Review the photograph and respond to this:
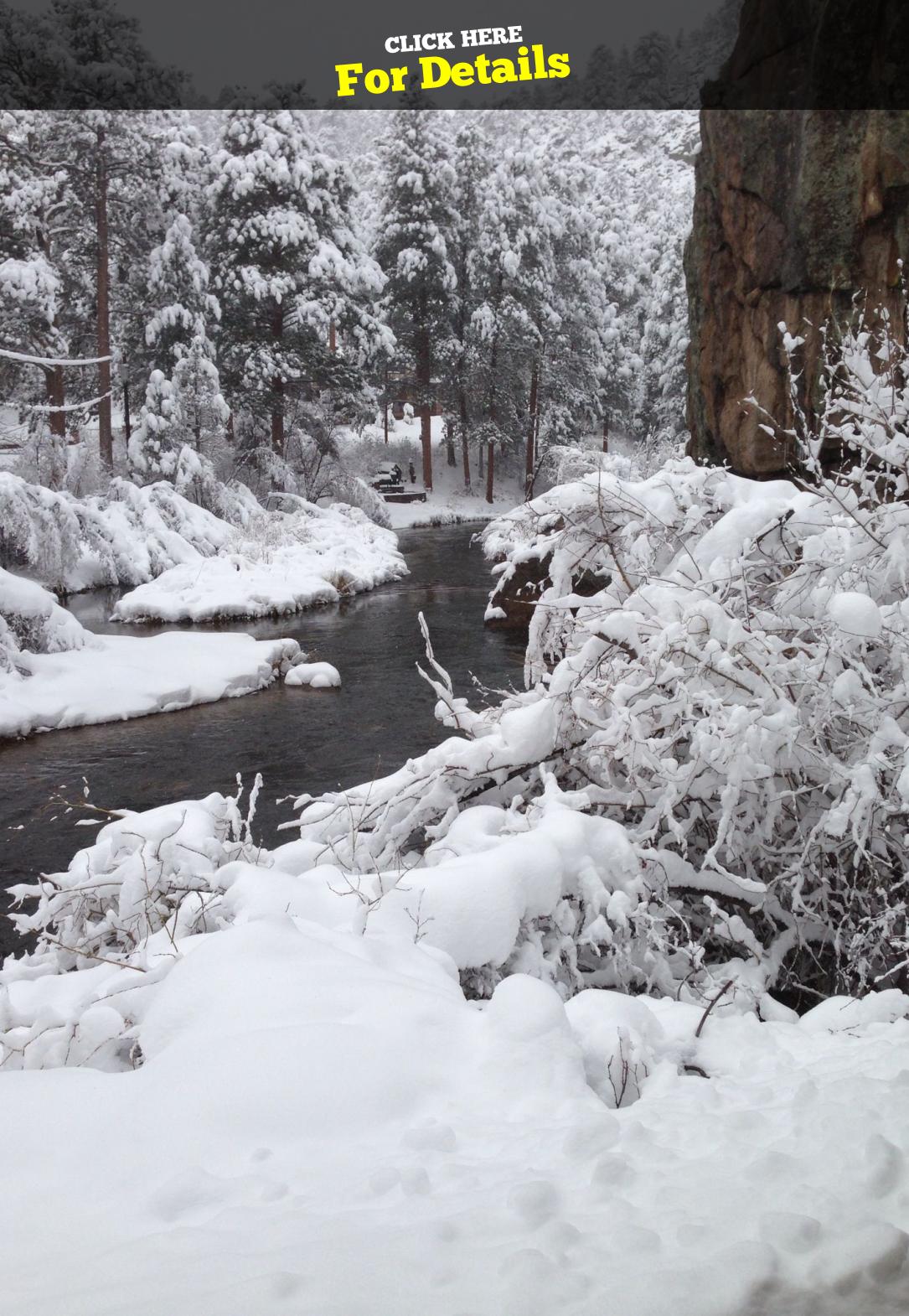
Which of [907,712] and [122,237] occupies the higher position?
[122,237]

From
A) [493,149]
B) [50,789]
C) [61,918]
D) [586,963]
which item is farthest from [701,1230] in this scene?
[493,149]

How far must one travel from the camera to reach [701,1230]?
1.74 metres

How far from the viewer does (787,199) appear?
Answer: 9719mm

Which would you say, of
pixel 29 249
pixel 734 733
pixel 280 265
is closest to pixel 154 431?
pixel 29 249

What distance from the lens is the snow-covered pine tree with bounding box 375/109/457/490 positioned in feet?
99.3

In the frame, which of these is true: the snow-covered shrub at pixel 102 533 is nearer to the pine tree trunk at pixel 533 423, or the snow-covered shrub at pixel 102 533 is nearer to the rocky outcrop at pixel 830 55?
the rocky outcrop at pixel 830 55

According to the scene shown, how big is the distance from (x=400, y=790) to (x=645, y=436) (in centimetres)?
3481

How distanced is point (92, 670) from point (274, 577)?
225 inches

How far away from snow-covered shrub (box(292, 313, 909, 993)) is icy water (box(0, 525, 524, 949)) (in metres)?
1.59

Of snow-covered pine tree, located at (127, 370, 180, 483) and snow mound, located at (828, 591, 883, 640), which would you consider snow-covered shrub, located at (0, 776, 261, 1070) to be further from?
snow-covered pine tree, located at (127, 370, 180, 483)

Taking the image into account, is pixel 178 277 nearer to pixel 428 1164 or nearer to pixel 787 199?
pixel 787 199

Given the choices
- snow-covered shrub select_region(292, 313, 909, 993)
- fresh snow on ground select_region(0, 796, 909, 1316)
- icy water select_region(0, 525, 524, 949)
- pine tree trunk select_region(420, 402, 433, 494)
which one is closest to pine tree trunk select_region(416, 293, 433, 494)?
pine tree trunk select_region(420, 402, 433, 494)

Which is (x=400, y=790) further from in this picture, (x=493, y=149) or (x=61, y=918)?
(x=493, y=149)

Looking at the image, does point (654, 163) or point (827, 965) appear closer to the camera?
point (827, 965)
